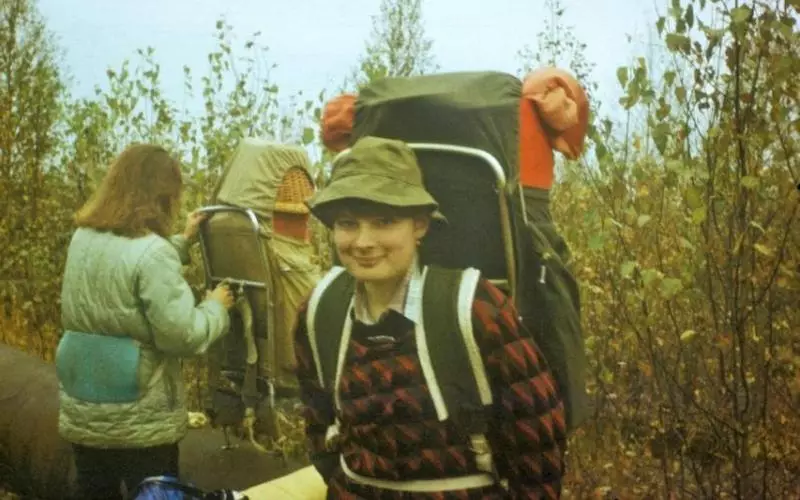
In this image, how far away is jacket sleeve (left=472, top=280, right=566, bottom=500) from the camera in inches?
65.3

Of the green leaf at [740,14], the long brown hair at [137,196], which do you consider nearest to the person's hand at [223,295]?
the long brown hair at [137,196]

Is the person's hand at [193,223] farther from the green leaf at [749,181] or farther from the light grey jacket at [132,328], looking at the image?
the green leaf at [749,181]

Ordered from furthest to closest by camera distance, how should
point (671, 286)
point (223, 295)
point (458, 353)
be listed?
point (223, 295) < point (671, 286) < point (458, 353)

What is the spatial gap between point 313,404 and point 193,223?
136 centimetres

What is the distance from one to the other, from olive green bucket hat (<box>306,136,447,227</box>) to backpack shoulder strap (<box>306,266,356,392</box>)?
126 millimetres

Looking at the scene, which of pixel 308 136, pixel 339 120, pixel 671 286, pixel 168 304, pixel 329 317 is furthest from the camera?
pixel 308 136

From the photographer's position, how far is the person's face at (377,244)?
5.58 ft

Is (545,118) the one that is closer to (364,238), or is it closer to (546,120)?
(546,120)

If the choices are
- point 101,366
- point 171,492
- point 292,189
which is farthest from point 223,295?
point 171,492

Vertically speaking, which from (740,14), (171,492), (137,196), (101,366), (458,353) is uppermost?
(740,14)

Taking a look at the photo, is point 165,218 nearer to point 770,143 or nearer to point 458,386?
point 458,386

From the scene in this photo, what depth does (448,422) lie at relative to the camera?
1672 millimetres

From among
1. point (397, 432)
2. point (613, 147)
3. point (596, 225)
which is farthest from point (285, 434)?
point (397, 432)

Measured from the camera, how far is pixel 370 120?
6.05 ft
